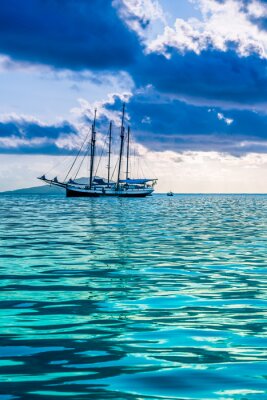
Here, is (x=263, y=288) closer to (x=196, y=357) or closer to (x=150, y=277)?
(x=150, y=277)

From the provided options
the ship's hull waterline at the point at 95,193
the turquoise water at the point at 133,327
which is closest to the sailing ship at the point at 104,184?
the ship's hull waterline at the point at 95,193

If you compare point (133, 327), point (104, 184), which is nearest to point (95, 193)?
point (104, 184)

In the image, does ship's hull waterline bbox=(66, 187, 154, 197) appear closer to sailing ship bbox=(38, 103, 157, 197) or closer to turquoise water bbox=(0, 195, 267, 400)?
sailing ship bbox=(38, 103, 157, 197)

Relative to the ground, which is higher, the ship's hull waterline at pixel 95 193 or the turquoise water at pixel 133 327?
the ship's hull waterline at pixel 95 193

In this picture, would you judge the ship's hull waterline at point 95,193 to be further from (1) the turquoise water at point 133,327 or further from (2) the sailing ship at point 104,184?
(1) the turquoise water at point 133,327

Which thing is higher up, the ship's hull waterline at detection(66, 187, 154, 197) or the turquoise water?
the ship's hull waterline at detection(66, 187, 154, 197)

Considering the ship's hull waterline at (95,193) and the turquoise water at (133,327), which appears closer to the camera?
the turquoise water at (133,327)

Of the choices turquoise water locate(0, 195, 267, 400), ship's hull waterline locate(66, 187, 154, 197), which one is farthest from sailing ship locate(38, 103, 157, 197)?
turquoise water locate(0, 195, 267, 400)

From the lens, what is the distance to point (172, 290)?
524 inches

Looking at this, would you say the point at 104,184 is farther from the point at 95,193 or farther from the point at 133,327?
the point at 133,327

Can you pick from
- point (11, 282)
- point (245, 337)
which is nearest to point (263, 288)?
point (245, 337)

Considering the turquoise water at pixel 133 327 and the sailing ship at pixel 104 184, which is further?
the sailing ship at pixel 104 184

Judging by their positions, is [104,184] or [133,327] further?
[104,184]

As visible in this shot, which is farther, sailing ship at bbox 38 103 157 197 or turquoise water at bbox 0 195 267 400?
sailing ship at bbox 38 103 157 197
